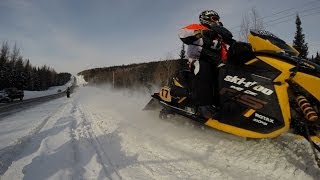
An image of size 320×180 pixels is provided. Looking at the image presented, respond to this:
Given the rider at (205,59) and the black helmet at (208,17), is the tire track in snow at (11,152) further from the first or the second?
the black helmet at (208,17)

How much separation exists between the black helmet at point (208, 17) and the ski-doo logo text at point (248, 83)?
133cm

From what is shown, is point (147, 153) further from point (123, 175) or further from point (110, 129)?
point (110, 129)

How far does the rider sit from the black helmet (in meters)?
0.11

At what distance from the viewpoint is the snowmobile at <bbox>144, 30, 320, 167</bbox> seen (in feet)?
13.1

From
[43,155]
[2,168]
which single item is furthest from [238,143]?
[2,168]

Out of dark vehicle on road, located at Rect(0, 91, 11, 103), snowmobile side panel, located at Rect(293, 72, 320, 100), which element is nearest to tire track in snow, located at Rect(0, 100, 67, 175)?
snowmobile side panel, located at Rect(293, 72, 320, 100)

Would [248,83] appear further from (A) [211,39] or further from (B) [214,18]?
(B) [214,18]

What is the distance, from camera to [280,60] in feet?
14.3

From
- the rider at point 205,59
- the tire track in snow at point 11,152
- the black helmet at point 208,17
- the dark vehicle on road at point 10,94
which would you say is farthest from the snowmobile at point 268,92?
the dark vehicle on road at point 10,94

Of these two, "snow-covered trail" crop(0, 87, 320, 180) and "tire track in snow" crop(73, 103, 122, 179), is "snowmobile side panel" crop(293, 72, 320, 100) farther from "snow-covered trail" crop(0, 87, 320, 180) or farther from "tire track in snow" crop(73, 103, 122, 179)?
"tire track in snow" crop(73, 103, 122, 179)

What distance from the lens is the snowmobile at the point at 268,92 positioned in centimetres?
400

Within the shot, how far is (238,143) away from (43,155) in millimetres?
3174

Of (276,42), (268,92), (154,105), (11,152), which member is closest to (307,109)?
(268,92)

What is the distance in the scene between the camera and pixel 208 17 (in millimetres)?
5934
